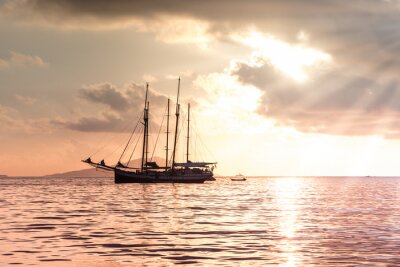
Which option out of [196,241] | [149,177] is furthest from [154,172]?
[196,241]

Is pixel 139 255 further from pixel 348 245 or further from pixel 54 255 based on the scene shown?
pixel 348 245

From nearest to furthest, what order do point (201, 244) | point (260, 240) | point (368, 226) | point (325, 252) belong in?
point (325, 252) < point (201, 244) < point (260, 240) < point (368, 226)

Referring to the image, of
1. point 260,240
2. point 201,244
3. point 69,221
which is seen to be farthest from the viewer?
point 69,221

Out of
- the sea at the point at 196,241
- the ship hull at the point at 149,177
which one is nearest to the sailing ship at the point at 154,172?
the ship hull at the point at 149,177

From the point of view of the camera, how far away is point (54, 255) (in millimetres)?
26578

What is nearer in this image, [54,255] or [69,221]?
[54,255]

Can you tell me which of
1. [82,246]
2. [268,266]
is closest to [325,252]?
[268,266]

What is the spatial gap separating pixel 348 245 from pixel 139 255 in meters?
11.3

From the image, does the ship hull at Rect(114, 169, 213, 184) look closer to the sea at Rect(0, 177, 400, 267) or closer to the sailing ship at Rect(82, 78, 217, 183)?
the sailing ship at Rect(82, 78, 217, 183)

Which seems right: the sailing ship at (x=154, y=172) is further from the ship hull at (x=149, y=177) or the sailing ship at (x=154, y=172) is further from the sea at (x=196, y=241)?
the sea at (x=196, y=241)

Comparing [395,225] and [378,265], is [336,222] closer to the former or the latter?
[395,225]

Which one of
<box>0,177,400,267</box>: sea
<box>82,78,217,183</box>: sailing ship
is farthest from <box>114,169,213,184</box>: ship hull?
<box>0,177,400,267</box>: sea

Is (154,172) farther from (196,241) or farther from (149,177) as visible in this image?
(196,241)

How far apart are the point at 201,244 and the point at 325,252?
21.2ft
